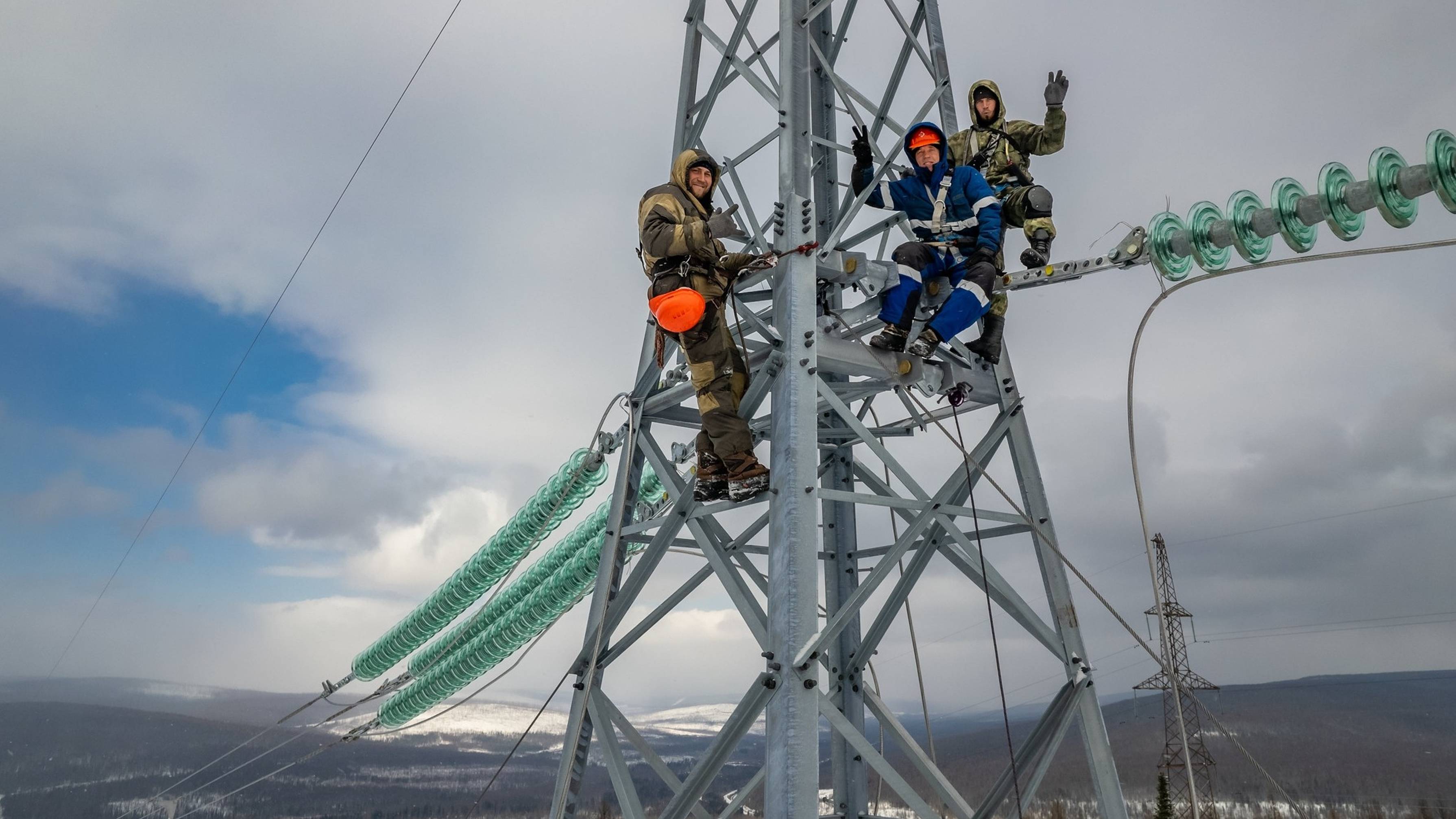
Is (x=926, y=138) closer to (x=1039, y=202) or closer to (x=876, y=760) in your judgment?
(x=1039, y=202)

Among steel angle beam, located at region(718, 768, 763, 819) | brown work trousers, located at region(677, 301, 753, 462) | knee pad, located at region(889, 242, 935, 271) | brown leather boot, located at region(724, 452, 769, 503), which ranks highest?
knee pad, located at region(889, 242, 935, 271)

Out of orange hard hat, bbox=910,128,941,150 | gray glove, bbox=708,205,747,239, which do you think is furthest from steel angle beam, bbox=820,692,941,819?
orange hard hat, bbox=910,128,941,150

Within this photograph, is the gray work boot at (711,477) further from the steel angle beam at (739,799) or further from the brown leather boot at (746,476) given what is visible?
the steel angle beam at (739,799)

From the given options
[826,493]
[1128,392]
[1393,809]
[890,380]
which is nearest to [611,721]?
[826,493]

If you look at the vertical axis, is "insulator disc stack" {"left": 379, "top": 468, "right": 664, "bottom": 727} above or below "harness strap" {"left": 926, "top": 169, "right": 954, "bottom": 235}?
below

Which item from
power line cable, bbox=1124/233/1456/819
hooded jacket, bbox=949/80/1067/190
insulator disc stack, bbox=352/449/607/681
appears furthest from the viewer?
insulator disc stack, bbox=352/449/607/681

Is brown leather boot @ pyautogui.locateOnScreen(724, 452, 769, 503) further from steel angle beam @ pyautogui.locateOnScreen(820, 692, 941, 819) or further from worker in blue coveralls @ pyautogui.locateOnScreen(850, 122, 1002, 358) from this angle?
steel angle beam @ pyautogui.locateOnScreen(820, 692, 941, 819)

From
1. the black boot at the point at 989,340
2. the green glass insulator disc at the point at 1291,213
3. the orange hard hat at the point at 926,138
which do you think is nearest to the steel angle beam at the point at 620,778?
the black boot at the point at 989,340
